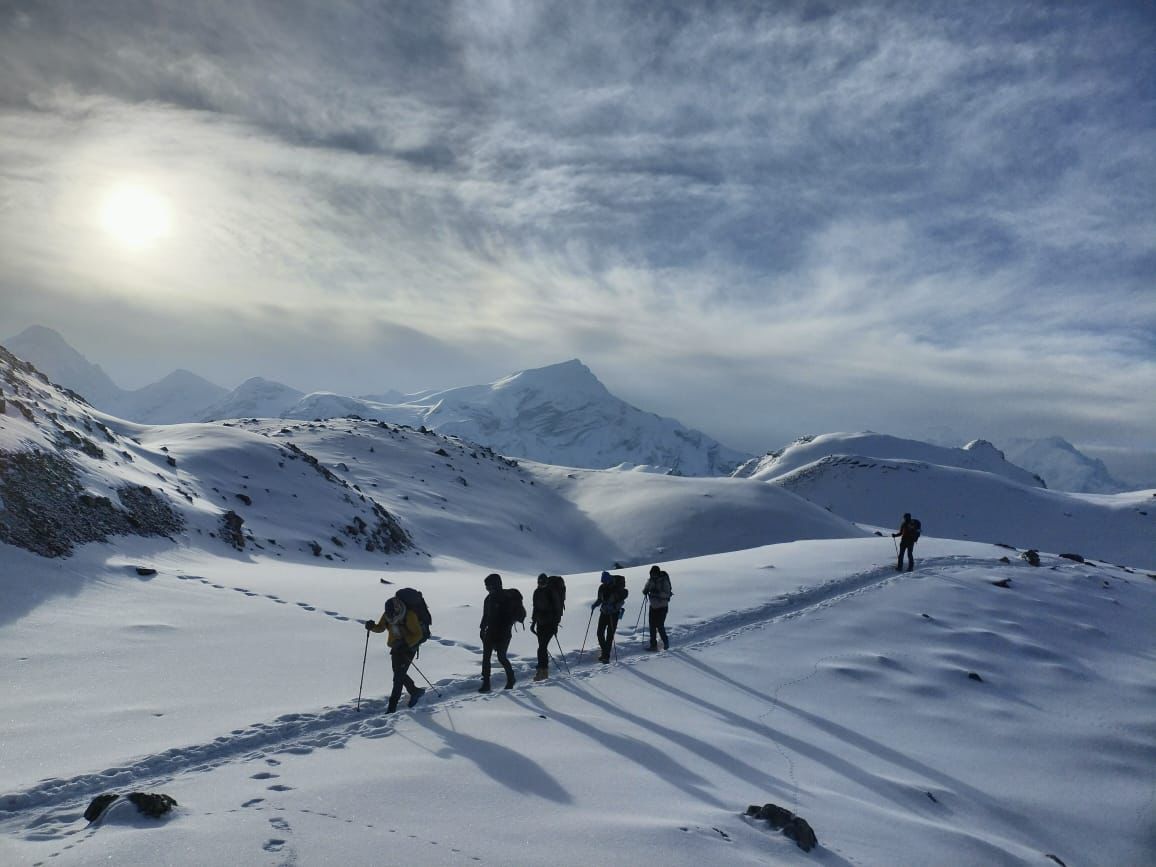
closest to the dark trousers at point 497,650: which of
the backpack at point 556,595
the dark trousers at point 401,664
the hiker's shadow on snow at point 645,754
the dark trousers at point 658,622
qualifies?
the hiker's shadow on snow at point 645,754

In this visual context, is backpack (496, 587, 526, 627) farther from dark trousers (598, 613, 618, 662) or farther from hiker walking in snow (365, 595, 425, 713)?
dark trousers (598, 613, 618, 662)

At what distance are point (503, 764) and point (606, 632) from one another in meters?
7.14

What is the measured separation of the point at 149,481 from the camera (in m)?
29.9

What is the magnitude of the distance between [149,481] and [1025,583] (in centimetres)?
3854

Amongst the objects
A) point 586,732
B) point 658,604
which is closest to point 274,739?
point 586,732

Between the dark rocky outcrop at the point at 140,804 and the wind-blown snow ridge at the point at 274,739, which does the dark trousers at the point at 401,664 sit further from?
the dark rocky outcrop at the point at 140,804

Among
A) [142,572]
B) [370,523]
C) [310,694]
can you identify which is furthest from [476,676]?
[370,523]

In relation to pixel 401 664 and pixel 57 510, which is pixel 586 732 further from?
pixel 57 510

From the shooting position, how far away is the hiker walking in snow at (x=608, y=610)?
15.4 meters

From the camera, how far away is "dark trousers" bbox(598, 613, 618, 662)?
50.6 ft

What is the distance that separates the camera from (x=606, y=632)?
51.6 ft

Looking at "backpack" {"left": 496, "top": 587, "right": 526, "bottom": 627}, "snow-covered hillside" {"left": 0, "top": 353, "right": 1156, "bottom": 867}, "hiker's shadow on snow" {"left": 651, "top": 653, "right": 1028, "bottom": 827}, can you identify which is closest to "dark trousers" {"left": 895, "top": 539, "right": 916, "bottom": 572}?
"snow-covered hillside" {"left": 0, "top": 353, "right": 1156, "bottom": 867}

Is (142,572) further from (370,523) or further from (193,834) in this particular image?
(370,523)

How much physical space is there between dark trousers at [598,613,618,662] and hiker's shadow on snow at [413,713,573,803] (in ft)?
19.1
